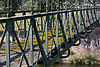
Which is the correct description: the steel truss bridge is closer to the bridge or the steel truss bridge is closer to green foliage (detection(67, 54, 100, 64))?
the bridge

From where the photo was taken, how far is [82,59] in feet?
102

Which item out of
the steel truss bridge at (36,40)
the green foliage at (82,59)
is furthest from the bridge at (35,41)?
the green foliage at (82,59)

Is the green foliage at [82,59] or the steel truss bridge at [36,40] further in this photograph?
the green foliage at [82,59]

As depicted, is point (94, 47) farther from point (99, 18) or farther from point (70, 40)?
point (70, 40)

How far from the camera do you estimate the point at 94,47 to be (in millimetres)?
32781

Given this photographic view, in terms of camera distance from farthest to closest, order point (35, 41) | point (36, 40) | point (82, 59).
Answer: point (82, 59), point (36, 40), point (35, 41)

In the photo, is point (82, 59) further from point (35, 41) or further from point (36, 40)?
point (35, 41)

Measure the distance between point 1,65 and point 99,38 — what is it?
92.9 feet

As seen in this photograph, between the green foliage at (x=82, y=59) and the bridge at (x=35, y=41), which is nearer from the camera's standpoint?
the bridge at (x=35, y=41)

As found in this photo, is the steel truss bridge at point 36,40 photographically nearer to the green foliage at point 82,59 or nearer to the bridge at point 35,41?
the bridge at point 35,41

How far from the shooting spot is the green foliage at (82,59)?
3075 centimetres

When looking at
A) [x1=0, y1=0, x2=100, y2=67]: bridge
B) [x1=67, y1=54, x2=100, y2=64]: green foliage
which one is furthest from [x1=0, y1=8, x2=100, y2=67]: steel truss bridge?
[x1=67, y1=54, x2=100, y2=64]: green foliage

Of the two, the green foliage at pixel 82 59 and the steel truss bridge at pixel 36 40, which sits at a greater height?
the steel truss bridge at pixel 36 40

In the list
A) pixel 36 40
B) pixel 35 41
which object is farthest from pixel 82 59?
pixel 35 41
